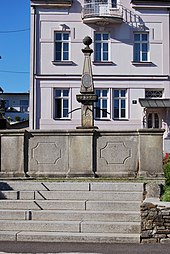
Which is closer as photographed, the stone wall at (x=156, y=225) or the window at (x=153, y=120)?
the stone wall at (x=156, y=225)

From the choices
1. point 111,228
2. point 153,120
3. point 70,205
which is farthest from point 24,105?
point 111,228

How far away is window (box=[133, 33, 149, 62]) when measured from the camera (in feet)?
120

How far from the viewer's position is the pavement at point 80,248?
8797 millimetres

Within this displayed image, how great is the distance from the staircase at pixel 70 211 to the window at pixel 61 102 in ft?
76.4

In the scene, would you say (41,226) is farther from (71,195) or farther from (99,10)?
(99,10)

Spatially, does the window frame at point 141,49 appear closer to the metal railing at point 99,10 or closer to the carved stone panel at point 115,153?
the metal railing at point 99,10

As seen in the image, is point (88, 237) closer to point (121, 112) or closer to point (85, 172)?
Result: point (85, 172)

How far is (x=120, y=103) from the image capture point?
117ft

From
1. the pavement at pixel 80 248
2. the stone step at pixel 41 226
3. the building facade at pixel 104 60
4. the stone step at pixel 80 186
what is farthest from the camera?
the building facade at pixel 104 60

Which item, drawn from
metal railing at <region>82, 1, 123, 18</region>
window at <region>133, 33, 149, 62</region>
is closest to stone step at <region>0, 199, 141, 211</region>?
metal railing at <region>82, 1, 123, 18</region>

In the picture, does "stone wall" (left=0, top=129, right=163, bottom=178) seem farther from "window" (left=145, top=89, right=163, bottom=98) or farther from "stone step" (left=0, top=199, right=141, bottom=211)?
"window" (left=145, top=89, right=163, bottom=98)

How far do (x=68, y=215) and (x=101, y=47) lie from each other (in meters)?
26.9

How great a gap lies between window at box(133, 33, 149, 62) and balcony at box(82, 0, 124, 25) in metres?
1.88

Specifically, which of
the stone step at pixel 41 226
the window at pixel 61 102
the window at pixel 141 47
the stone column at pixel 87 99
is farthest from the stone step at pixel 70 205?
the window at pixel 141 47
